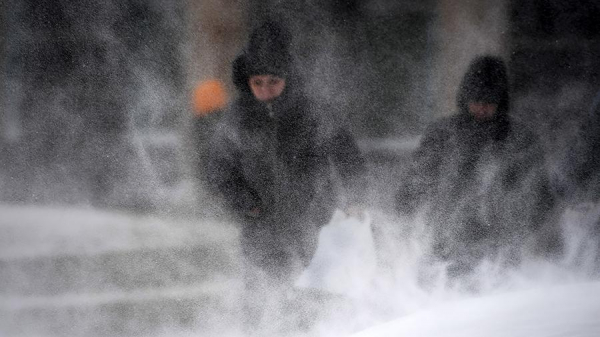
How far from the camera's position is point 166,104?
0.97 m

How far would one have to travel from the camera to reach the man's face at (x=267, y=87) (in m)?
0.97

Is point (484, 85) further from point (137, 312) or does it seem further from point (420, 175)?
point (137, 312)

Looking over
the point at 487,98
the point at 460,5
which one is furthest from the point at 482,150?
the point at 460,5

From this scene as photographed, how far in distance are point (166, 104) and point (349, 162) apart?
33 centimetres

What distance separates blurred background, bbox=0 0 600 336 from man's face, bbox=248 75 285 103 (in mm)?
41

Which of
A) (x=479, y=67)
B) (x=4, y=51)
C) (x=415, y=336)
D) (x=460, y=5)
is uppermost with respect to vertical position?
(x=4, y=51)

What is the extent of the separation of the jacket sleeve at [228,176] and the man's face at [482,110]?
0.41m

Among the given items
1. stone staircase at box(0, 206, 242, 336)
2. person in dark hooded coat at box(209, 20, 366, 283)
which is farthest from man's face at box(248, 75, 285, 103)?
stone staircase at box(0, 206, 242, 336)

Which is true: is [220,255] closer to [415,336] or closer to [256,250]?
[256,250]

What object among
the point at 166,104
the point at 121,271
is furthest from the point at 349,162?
the point at 121,271

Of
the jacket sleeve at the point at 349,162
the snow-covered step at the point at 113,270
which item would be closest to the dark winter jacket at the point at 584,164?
the jacket sleeve at the point at 349,162

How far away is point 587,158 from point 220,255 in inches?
26.6

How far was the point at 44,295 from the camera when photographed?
0.99m

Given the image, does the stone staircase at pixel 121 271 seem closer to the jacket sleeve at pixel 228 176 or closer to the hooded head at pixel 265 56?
the jacket sleeve at pixel 228 176
